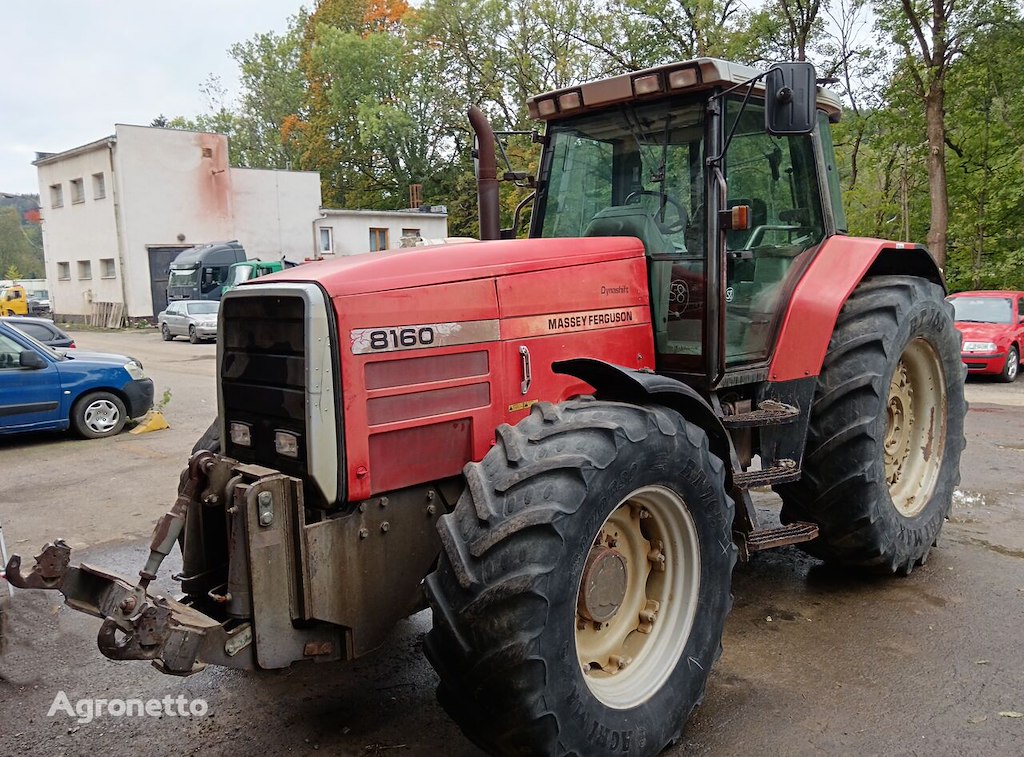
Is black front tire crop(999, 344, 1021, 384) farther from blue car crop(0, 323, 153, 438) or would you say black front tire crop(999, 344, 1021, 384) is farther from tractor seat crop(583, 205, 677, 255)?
blue car crop(0, 323, 153, 438)

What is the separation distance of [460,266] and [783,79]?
160 cm

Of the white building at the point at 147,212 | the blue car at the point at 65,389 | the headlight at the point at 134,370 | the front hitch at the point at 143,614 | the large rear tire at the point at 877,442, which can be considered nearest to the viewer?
the front hitch at the point at 143,614

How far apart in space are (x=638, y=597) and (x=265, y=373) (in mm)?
1708

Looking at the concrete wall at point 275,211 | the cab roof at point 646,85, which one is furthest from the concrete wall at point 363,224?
the cab roof at point 646,85

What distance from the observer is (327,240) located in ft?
112

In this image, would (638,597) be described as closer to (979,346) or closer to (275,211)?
(979,346)

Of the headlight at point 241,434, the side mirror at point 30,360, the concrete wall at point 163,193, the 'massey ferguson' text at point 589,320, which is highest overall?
the concrete wall at point 163,193

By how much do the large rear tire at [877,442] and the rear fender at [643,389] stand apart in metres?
1.16

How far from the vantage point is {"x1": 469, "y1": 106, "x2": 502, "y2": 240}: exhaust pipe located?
14.2ft

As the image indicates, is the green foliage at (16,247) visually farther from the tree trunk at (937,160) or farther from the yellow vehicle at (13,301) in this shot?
the tree trunk at (937,160)

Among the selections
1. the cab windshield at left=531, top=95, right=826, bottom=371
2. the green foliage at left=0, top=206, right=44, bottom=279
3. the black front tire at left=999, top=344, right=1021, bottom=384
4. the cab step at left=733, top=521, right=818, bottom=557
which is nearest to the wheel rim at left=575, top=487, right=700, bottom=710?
the cab step at left=733, top=521, right=818, bottom=557

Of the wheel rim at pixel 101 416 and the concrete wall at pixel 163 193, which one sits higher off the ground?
the concrete wall at pixel 163 193

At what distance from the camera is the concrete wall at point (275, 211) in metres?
32.3

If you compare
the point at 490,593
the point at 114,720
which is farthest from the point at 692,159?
the point at 114,720
